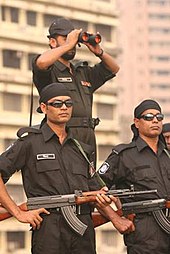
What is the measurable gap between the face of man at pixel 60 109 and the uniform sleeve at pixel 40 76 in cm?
49

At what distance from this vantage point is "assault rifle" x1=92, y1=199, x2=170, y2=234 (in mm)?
9703

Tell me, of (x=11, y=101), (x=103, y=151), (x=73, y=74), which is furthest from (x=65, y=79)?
(x=103, y=151)

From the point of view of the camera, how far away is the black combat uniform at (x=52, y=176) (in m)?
8.97

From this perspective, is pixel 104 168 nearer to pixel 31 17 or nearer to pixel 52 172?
pixel 52 172

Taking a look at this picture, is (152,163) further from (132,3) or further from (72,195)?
(132,3)

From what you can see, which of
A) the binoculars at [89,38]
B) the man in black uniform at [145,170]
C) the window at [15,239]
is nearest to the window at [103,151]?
the window at [15,239]

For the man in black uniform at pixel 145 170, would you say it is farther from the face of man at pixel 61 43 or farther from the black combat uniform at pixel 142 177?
the face of man at pixel 61 43

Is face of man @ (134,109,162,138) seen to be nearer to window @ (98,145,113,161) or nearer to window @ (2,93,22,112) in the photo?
window @ (2,93,22,112)

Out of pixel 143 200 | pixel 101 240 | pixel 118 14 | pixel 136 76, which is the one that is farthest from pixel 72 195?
pixel 136 76

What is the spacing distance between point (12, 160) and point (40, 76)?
1007 millimetres

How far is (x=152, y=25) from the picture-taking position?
13588 cm

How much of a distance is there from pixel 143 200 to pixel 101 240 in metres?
55.5

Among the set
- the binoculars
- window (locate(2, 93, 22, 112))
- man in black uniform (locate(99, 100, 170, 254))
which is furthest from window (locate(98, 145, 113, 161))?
the binoculars

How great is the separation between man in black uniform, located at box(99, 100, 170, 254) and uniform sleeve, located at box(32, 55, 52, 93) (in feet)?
3.15
